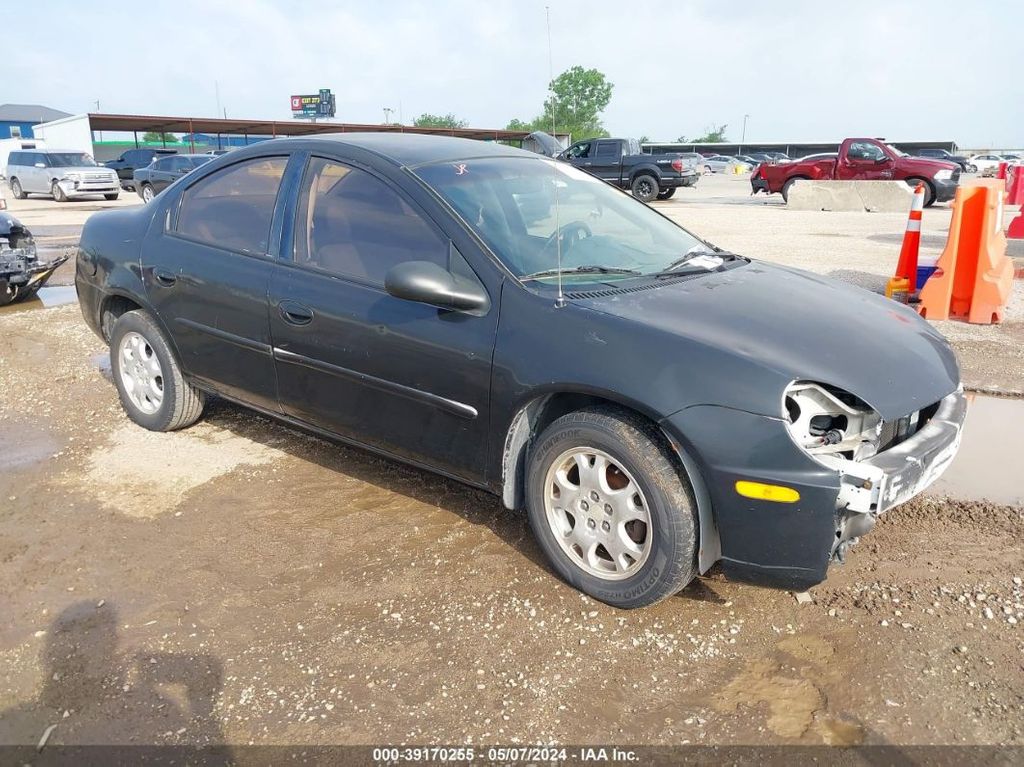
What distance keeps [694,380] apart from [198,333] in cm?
274

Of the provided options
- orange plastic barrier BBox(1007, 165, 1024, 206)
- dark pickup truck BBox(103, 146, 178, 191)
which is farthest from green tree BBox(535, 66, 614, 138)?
orange plastic barrier BBox(1007, 165, 1024, 206)

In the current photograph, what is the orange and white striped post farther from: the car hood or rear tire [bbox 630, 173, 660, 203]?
rear tire [bbox 630, 173, 660, 203]

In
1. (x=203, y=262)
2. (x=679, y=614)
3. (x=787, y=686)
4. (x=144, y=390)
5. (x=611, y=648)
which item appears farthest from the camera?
(x=144, y=390)

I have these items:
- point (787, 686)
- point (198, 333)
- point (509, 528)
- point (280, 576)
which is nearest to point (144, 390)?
point (198, 333)

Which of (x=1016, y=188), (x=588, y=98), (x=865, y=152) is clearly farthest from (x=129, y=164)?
(x=588, y=98)

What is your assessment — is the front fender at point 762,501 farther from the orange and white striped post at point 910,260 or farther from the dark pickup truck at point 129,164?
the dark pickup truck at point 129,164

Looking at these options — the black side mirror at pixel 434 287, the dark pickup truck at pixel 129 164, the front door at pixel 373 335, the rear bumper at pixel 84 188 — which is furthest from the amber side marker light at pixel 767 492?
the dark pickup truck at pixel 129 164

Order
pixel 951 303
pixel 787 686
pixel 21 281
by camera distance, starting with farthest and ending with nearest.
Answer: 1. pixel 21 281
2. pixel 951 303
3. pixel 787 686

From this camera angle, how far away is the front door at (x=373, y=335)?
3.21 m

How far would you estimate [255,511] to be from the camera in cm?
385

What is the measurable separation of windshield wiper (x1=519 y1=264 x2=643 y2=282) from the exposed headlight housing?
3.33 ft

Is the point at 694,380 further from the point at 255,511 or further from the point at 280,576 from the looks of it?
the point at 255,511

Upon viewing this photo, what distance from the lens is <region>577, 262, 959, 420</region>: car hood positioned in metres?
2.67

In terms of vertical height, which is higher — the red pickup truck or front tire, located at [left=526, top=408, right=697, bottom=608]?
the red pickup truck
